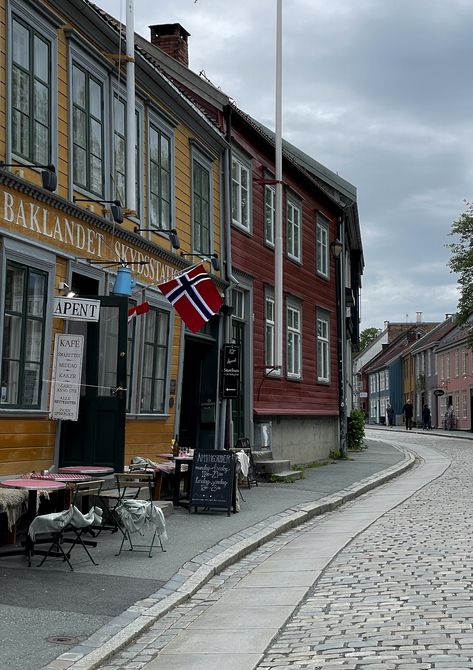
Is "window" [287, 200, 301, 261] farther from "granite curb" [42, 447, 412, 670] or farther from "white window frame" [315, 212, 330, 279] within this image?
"granite curb" [42, 447, 412, 670]

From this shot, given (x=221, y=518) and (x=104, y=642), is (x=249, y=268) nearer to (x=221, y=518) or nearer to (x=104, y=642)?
(x=221, y=518)

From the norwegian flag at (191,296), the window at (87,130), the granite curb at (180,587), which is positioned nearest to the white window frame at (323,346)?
the granite curb at (180,587)

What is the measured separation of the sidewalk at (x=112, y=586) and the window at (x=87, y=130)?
4621 mm

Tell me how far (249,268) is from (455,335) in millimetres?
50531

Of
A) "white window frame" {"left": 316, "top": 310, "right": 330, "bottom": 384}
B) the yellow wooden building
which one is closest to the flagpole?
the yellow wooden building

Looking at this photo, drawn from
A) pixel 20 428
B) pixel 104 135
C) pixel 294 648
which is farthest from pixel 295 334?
pixel 294 648

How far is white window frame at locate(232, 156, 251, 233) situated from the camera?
20.0 metres

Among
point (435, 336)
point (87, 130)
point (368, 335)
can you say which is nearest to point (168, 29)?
point (87, 130)

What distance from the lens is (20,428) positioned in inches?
447

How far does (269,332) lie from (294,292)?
200 cm

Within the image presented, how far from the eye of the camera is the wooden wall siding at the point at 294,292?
21172mm

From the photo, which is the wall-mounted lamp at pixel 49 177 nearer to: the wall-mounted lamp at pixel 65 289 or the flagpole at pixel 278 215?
the wall-mounted lamp at pixel 65 289

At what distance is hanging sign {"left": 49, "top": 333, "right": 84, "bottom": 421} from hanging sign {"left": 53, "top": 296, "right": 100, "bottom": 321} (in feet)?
0.88

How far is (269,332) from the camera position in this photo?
73.8 ft
